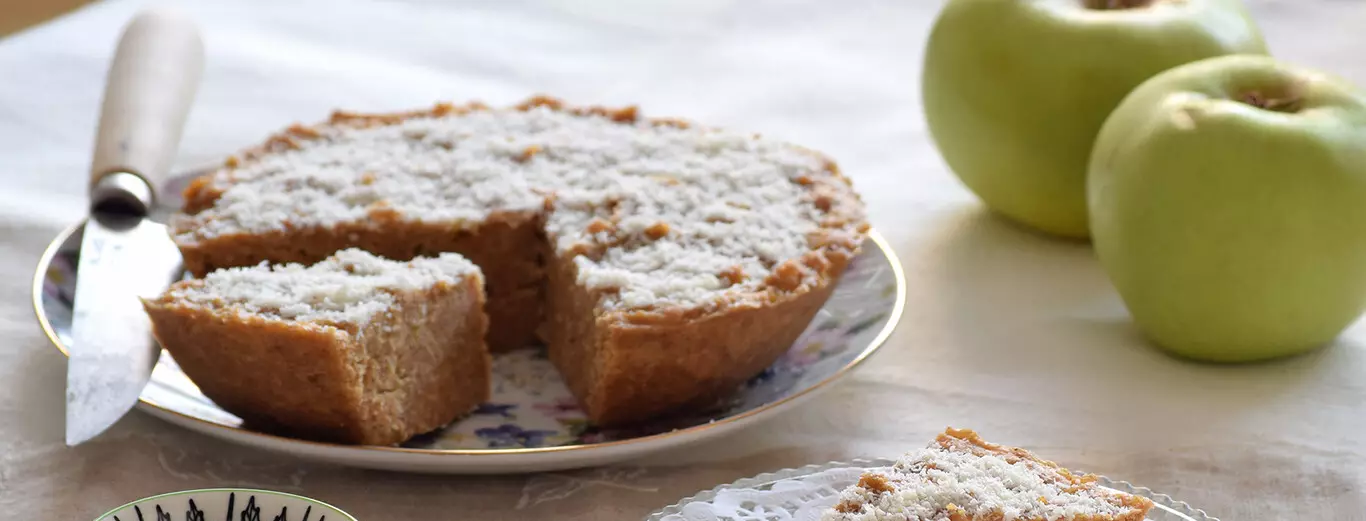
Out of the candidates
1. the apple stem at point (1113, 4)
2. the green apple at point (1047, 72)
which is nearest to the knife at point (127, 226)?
the green apple at point (1047, 72)

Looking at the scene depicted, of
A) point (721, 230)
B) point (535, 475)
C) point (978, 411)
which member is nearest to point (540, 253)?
point (721, 230)

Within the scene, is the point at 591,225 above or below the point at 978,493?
above

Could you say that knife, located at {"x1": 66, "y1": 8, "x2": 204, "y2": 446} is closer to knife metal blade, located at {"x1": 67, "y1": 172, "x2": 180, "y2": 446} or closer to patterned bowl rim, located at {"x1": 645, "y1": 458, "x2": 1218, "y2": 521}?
knife metal blade, located at {"x1": 67, "y1": 172, "x2": 180, "y2": 446}

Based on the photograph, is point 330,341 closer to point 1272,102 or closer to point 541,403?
point 541,403

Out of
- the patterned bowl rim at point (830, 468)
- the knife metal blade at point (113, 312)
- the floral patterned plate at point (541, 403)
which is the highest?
the knife metal blade at point (113, 312)

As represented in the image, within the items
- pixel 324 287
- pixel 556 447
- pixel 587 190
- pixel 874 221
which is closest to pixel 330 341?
pixel 324 287

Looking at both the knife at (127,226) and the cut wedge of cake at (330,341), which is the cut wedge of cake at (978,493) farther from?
the knife at (127,226)

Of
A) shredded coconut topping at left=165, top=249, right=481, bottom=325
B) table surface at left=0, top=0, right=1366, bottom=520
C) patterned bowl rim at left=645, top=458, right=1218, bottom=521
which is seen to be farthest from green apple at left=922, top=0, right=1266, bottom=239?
shredded coconut topping at left=165, top=249, right=481, bottom=325
